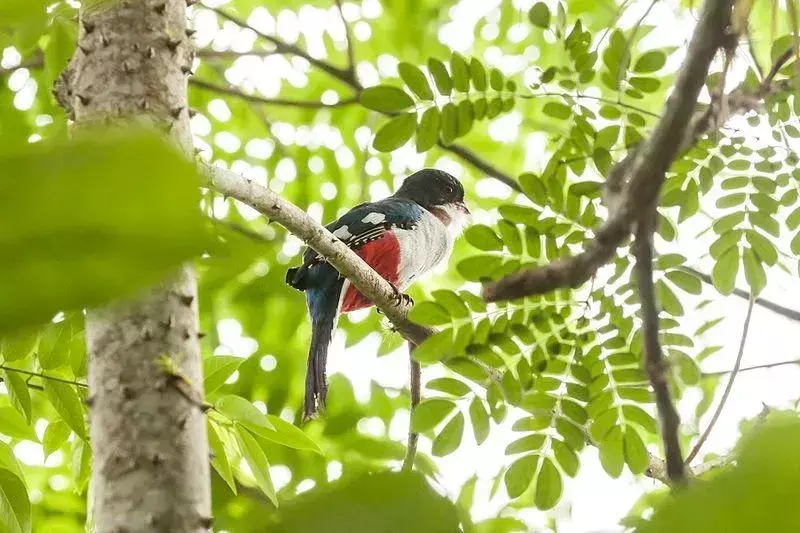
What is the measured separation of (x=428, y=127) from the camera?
247cm

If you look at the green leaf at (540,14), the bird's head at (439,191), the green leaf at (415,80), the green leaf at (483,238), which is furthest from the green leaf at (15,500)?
the bird's head at (439,191)

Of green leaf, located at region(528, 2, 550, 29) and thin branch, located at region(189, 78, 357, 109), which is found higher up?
thin branch, located at region(189, 78, 357, 109)

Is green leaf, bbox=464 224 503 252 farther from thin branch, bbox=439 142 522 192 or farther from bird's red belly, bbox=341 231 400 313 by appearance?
thin branch, bbox=439 142 522 192

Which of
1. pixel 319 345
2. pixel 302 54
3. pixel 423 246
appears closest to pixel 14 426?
pixel 319 345

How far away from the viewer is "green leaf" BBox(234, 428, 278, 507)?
7.09 feet

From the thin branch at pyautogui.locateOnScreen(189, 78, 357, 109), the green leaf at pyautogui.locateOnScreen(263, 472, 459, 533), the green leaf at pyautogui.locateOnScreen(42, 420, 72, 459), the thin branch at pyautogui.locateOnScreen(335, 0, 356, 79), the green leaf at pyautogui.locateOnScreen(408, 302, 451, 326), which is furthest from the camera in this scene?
the thin branch at pyautogui.locateOnScreen(189, 78, 357, 109)

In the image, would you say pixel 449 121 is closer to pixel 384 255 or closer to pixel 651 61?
pixel 651 61

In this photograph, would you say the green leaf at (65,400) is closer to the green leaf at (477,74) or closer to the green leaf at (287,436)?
the green leaf at (287,436)

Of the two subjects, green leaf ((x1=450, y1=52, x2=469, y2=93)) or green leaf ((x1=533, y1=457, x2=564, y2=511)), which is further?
green leaf ((x1=450, y1=52, x2=469, y2=93))

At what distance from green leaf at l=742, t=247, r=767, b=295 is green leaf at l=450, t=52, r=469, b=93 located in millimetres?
840

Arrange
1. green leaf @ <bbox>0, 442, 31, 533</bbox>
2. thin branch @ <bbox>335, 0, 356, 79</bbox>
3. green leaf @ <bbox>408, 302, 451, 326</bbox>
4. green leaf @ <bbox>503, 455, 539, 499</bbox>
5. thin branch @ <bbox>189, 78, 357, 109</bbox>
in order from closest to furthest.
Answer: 1. green leaf @ <bbox>0, 442, 31, 533</bbox>
2. green leaf @ <bbox>408, 302, 451, 326</bbox>
3. green leaf @ <bbox>503, 455, 539, 499</bbox>
4. thin branch @ <bbox>335, 0, 356, 79</bbox>
5. thin branch @ <bbox>189, 78, 357, 109</bbox>

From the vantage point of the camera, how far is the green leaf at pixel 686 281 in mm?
2023

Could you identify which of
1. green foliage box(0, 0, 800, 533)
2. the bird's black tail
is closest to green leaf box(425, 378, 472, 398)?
green foliage box(0, 0, 800, 533)

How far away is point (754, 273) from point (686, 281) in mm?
270
